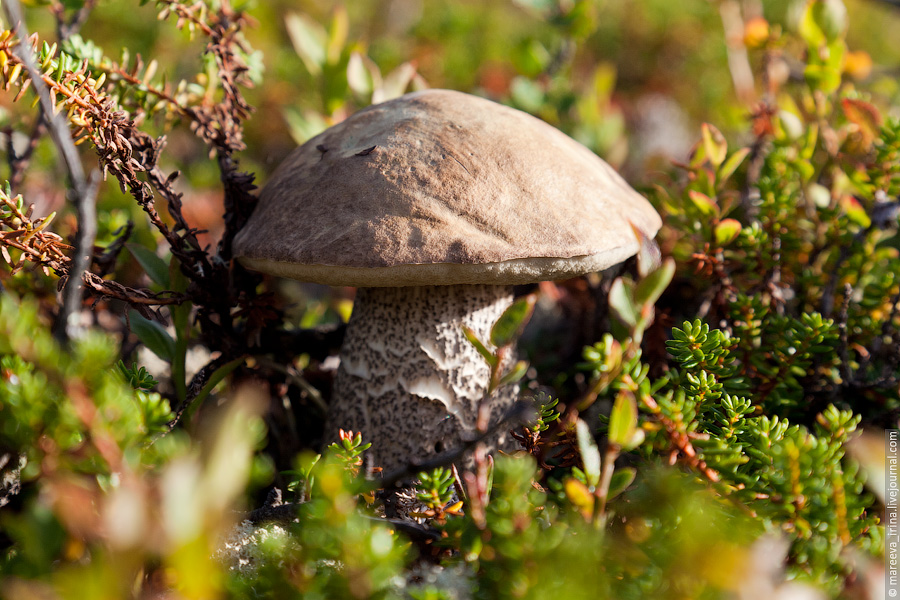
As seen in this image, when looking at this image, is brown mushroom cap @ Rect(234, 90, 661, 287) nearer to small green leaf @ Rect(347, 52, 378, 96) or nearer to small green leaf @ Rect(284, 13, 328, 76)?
small green leaf @ Rect(347, 52, 378, 96)

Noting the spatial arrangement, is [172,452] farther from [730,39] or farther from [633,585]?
[730,39]

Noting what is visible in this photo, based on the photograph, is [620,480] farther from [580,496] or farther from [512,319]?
[512,319]

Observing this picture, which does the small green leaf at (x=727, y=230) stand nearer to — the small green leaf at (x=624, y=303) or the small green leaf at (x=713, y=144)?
the small green leaf at (x=713, y=144)

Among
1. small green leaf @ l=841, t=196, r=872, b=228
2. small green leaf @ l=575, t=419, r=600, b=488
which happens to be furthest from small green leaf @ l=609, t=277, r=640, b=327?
small green leaf @ l=841, t=196, r=872, b=228


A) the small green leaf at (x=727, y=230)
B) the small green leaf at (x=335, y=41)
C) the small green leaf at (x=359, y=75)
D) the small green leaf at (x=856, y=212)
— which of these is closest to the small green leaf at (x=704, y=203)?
the small green leaf at (x=727, y=230)

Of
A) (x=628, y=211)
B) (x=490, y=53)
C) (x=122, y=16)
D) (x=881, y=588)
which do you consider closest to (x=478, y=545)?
(x=881, y=588)
